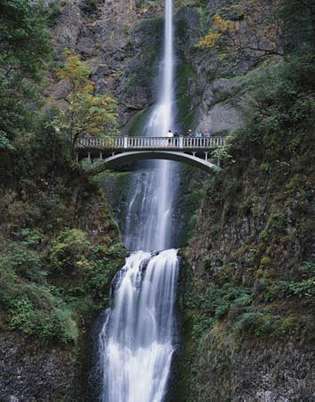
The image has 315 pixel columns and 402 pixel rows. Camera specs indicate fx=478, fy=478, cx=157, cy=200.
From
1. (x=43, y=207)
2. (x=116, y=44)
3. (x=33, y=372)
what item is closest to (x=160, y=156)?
(x=43, y=207)

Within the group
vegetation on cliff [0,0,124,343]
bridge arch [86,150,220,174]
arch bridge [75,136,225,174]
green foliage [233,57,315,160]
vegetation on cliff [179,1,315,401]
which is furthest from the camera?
arch bridge [75,136,225,174]

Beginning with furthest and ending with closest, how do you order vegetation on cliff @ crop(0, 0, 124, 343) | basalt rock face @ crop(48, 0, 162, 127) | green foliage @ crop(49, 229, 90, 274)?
basalt rock face @ crop(48, 0, 162, 127) < green foliage @ crop(49, 229, 90, 274) < vegetation on cliff @ crop(0, 0, 124, 343)

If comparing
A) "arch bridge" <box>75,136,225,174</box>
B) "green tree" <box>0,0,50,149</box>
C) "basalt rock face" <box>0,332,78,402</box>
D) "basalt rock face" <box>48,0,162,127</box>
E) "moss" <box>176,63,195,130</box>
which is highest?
"basalt rock face" <box>48,0,162,127</box>

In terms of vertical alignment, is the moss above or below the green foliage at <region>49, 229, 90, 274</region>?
above

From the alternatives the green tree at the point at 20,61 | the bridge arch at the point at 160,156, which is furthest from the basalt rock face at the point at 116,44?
the green tree at the point at 20,61

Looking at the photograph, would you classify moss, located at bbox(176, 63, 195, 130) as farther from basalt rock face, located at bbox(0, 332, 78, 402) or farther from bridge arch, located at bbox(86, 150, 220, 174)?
basalt rock face, located at bbox(0, 332, 78, 402)

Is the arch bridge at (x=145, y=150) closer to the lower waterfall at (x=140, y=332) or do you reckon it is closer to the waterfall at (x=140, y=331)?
the waterfall at (x=140, y=331)

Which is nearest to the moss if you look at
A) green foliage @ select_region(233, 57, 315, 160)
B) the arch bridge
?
the arch bridge

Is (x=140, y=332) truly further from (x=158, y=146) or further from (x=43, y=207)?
(x=158, y=146)

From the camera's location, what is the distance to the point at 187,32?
133ft

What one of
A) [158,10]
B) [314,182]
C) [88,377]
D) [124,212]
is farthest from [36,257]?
[158,10]

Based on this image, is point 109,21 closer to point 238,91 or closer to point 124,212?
point 238,91

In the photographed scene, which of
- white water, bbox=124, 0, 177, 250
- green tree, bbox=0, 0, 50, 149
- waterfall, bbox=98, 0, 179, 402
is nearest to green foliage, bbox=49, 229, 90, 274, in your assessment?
waterfall, bbox=98, 0, 179, 402

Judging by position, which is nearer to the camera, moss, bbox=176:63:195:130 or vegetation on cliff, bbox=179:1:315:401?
vegetation on cliff, bbox=179:1:315:401
